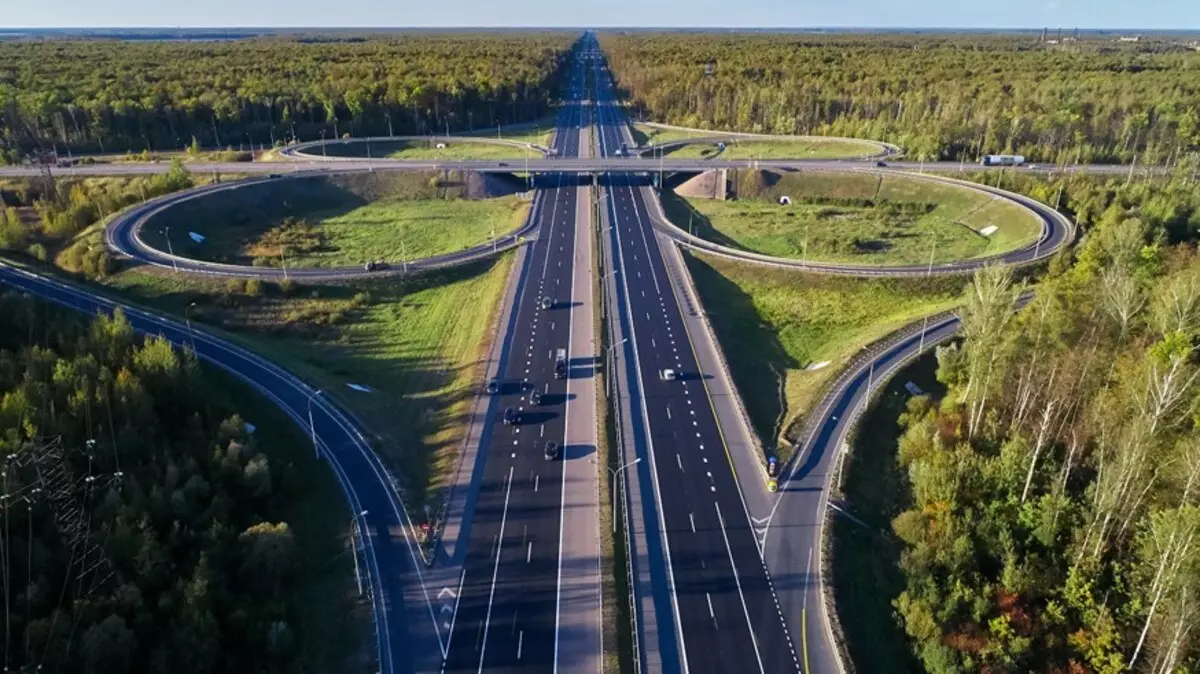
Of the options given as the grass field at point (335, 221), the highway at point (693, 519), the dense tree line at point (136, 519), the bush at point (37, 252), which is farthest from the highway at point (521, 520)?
the bush at point (37, 252)

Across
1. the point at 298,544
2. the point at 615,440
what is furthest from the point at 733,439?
the point at 298,544

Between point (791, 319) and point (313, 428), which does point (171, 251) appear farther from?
point (791, 319)

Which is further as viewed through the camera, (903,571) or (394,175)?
(394,175)

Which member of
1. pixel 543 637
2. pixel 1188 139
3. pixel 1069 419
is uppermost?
pixel 1188 139

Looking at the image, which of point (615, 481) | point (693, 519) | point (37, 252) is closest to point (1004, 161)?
point (693, 519)

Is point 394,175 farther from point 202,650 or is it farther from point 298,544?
point 202,650

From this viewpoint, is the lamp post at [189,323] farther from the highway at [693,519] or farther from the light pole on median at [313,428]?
the highway at [693,519]
